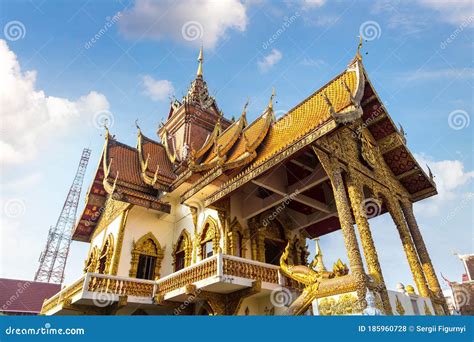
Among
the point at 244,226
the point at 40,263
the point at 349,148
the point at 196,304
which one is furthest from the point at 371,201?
the point at 40,263

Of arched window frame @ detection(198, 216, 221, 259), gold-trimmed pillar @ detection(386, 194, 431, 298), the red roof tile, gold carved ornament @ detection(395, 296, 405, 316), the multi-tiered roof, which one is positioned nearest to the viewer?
gold carved ornament @ detection(395, 296, 405, 316)

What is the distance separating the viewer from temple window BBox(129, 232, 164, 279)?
34.3ft

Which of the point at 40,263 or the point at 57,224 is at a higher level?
the point at 57,224

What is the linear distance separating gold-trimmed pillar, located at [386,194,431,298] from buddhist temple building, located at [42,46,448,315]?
0.10ft

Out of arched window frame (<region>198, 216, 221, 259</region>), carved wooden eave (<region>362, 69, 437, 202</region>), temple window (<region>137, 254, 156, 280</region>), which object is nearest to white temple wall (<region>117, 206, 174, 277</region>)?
temple window (<region>137, 254, 156, 280</region>)

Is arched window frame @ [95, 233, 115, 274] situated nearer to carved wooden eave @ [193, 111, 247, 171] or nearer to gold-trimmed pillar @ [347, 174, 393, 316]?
carved wooden eave @ [193, 111, 247, 171]

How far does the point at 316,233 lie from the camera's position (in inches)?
473

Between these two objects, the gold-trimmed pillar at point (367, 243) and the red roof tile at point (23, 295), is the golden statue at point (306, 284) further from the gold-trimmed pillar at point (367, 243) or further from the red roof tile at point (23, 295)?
the red roof tile at point (23, 295)

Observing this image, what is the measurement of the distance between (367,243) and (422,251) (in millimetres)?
3597

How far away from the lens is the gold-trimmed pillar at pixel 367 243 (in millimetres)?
6039

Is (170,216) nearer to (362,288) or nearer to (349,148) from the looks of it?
(349,148)

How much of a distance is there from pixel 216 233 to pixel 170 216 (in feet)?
9.44

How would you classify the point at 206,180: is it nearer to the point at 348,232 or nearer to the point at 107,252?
the point at 348,232

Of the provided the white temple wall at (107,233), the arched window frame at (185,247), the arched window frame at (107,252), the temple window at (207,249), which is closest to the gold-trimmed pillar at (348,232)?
the temple window at (207,249)
